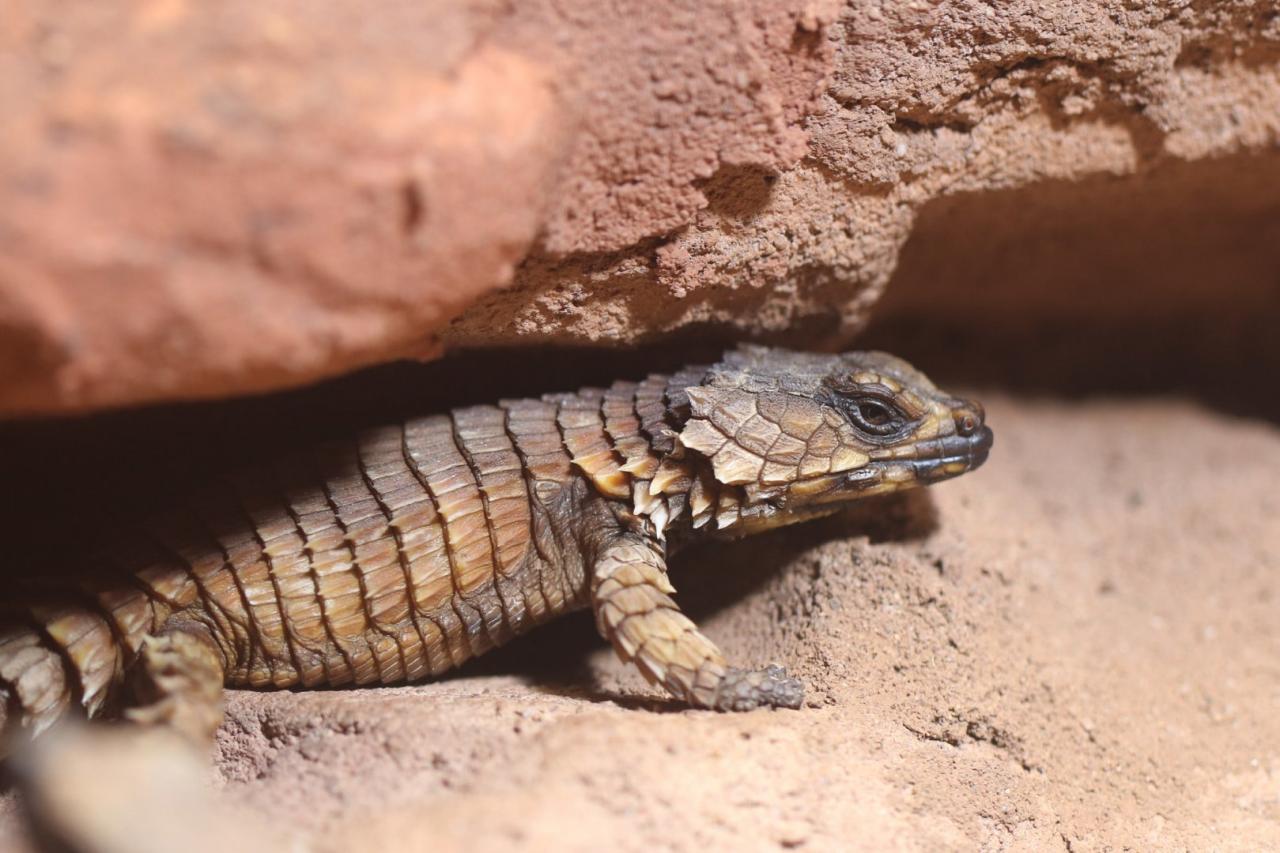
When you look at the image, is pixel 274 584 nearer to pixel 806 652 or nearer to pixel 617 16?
pixel 806 652

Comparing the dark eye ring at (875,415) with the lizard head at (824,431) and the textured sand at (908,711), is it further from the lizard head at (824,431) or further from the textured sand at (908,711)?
the textured sand at (908,711)

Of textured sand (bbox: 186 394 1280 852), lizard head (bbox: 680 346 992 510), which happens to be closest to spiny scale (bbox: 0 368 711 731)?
lizard head (bbox: 680 346 992 510)

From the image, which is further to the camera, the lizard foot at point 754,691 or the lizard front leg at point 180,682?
the lizard foot at point 754,691

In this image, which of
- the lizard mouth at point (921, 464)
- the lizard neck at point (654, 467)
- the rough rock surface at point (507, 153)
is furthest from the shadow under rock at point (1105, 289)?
the lizard neck at point (654, 467)

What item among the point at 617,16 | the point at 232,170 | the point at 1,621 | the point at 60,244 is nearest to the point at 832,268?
the point at 617,16

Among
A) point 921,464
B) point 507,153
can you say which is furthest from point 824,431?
point 507,153

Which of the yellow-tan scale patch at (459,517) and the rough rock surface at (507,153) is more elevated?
the rough rock surface at (507,153)
